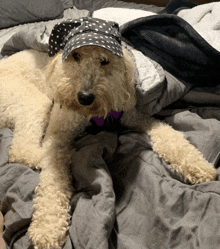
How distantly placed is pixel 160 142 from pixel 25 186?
0.66 m

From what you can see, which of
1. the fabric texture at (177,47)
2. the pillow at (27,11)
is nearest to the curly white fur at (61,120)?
the fabric texture at (177,47)

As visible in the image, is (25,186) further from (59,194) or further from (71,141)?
(71,141)

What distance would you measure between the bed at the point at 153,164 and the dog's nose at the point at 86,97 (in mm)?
288

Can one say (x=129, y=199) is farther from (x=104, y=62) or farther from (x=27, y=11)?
(x=27, y=11)

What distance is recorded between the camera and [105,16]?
1.38 meters

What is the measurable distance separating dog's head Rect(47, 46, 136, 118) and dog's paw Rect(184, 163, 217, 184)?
42 cm

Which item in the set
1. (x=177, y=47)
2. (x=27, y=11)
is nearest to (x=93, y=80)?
(x=177, y=47)

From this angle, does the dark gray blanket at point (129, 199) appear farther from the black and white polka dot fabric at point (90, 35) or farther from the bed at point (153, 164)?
the black and white polka dot fabric at point (90, 35)

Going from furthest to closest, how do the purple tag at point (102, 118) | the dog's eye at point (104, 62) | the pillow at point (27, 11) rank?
the pillow at point (27, 11), the purple tag at point (102, 118), the dog's eye at point (104, 62)

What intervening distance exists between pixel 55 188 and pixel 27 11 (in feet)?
6.64

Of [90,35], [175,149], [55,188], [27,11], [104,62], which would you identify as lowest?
[55,188]

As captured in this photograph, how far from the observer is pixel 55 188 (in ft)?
2.64

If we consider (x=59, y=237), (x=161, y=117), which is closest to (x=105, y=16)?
(x=161, y=117)

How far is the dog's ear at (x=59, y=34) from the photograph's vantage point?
847mm
